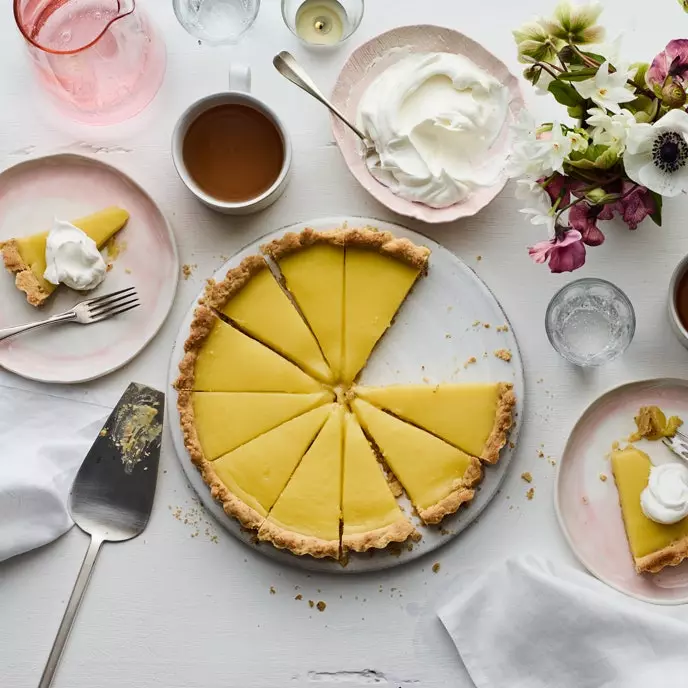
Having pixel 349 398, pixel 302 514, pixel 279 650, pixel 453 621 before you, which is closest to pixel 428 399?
pixel 349 398

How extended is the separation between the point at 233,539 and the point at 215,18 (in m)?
1.82

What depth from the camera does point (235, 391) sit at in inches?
113

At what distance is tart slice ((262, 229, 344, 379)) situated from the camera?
2.88 meters

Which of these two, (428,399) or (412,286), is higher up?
(412,286)

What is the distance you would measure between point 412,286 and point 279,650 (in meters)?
1.31

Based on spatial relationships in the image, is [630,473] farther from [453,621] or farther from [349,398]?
[349,398]

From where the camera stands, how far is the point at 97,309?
2.91 meters

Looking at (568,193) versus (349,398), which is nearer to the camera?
(568,193)

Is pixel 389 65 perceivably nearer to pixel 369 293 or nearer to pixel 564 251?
pixel 369 293

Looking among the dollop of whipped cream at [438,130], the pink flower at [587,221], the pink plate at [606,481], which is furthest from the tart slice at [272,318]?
the pink flower at [587,221]

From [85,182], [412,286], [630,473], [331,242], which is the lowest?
[630,473]

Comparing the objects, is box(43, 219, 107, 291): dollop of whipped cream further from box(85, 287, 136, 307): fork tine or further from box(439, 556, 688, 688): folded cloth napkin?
box(439, 556, 688, 688): folded cloth napkin

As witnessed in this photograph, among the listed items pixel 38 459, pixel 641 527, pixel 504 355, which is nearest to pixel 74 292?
pixel 38 459

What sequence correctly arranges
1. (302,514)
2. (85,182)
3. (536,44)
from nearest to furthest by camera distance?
(536,44) → (302,514) → (85,182)
